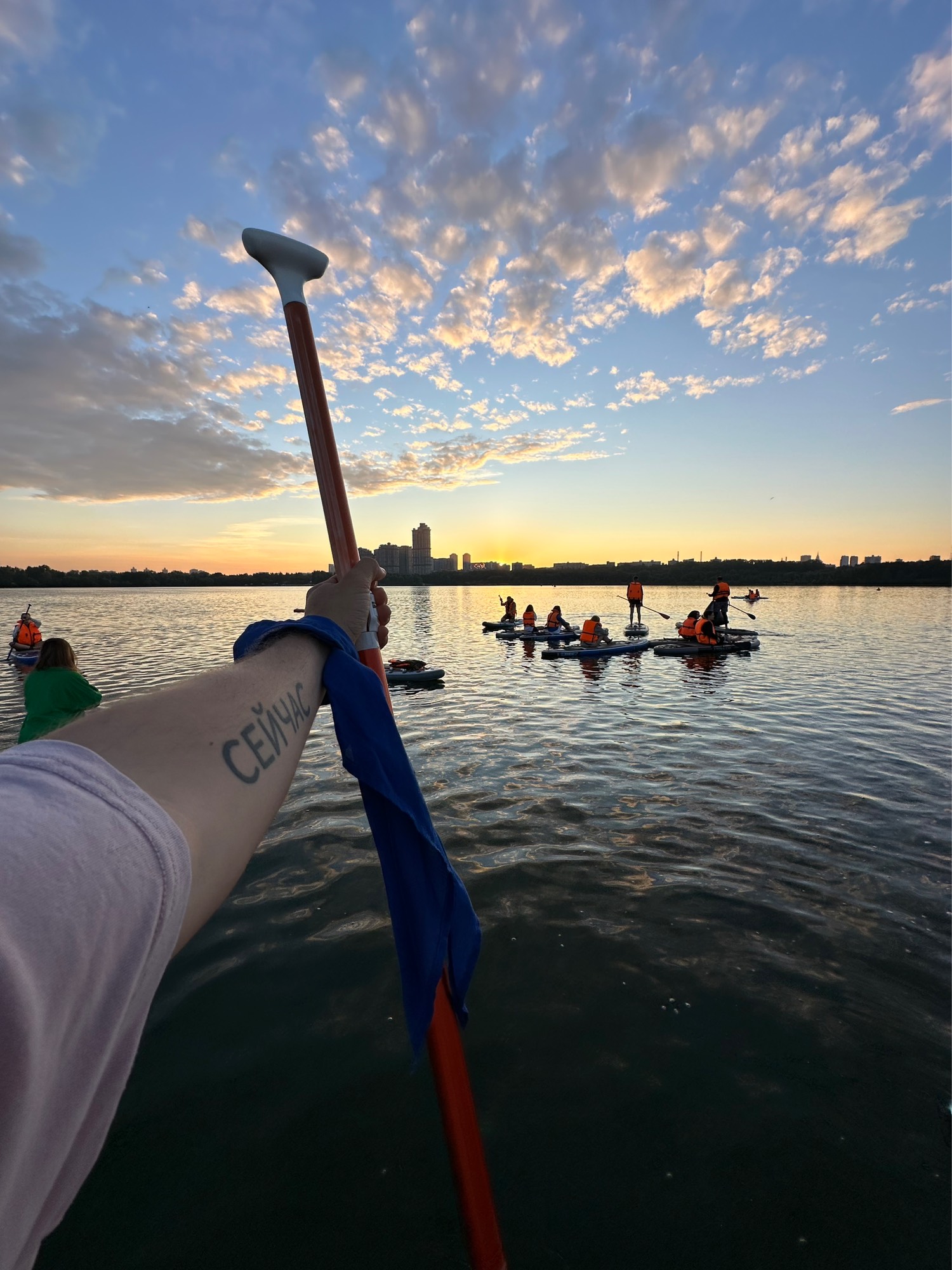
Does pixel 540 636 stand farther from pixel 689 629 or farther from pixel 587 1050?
pixel 587 1050

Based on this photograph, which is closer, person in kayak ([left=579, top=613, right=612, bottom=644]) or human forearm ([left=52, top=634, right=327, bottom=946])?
human forearm ([left=52, top=634, right=327, bottom=946])

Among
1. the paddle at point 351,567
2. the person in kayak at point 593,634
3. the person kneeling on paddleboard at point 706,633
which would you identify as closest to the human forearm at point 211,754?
the paddle at point 351,567

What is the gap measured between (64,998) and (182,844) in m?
0.28

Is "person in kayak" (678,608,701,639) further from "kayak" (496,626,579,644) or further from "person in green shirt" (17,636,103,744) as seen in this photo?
"person in green shirt" (17,636,103,744)

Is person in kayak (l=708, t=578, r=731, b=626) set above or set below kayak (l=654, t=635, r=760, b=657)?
above

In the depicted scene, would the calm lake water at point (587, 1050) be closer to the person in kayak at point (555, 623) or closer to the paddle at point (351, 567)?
the paddle at point (351, 567)

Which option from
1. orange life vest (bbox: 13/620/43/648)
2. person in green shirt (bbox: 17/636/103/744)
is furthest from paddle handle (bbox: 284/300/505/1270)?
orange life vest (bbox: 13/620/43/648)

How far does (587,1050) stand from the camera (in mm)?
4090

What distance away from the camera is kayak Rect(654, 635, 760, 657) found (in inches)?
997

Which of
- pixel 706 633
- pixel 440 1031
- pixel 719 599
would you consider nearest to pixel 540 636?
pixel 706 633

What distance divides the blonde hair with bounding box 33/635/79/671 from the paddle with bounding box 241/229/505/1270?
5.85m

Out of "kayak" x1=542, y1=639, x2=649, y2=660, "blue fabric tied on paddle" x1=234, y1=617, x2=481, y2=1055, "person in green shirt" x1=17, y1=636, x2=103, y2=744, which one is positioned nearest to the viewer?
"blue fabric tied on paddle" x1=234, y1=617, x2=481, y2=1055

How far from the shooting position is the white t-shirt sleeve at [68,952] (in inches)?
23.8

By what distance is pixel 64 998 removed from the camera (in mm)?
657
